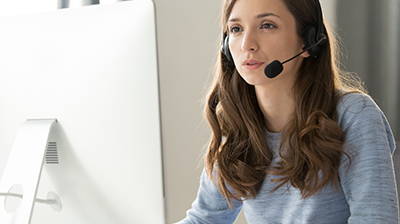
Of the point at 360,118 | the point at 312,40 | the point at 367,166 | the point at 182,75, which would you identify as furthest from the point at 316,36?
the point at 182,75

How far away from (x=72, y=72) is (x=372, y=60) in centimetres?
118

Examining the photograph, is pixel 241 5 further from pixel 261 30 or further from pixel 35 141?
pixel 35 141

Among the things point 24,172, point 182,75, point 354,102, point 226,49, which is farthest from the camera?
point 182,75

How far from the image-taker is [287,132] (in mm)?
903

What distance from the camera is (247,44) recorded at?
85cm

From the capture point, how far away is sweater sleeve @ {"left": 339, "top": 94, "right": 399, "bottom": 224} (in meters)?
0.74

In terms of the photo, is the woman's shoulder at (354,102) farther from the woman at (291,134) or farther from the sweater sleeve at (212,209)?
the sweater sleeve at (212,209)

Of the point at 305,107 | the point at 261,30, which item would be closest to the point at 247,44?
the point at 261,30

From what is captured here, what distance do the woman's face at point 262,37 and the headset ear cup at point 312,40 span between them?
2 cm

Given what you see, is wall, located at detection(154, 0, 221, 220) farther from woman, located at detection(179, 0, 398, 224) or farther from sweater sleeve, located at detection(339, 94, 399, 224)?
sweater sleeve, located at detection(339, 94, 399, 224)

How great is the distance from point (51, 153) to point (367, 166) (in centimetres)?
67

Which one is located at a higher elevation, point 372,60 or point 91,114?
point 372,60

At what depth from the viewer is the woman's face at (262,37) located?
862 mm

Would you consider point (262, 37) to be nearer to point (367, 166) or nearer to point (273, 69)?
point (273, 69)
